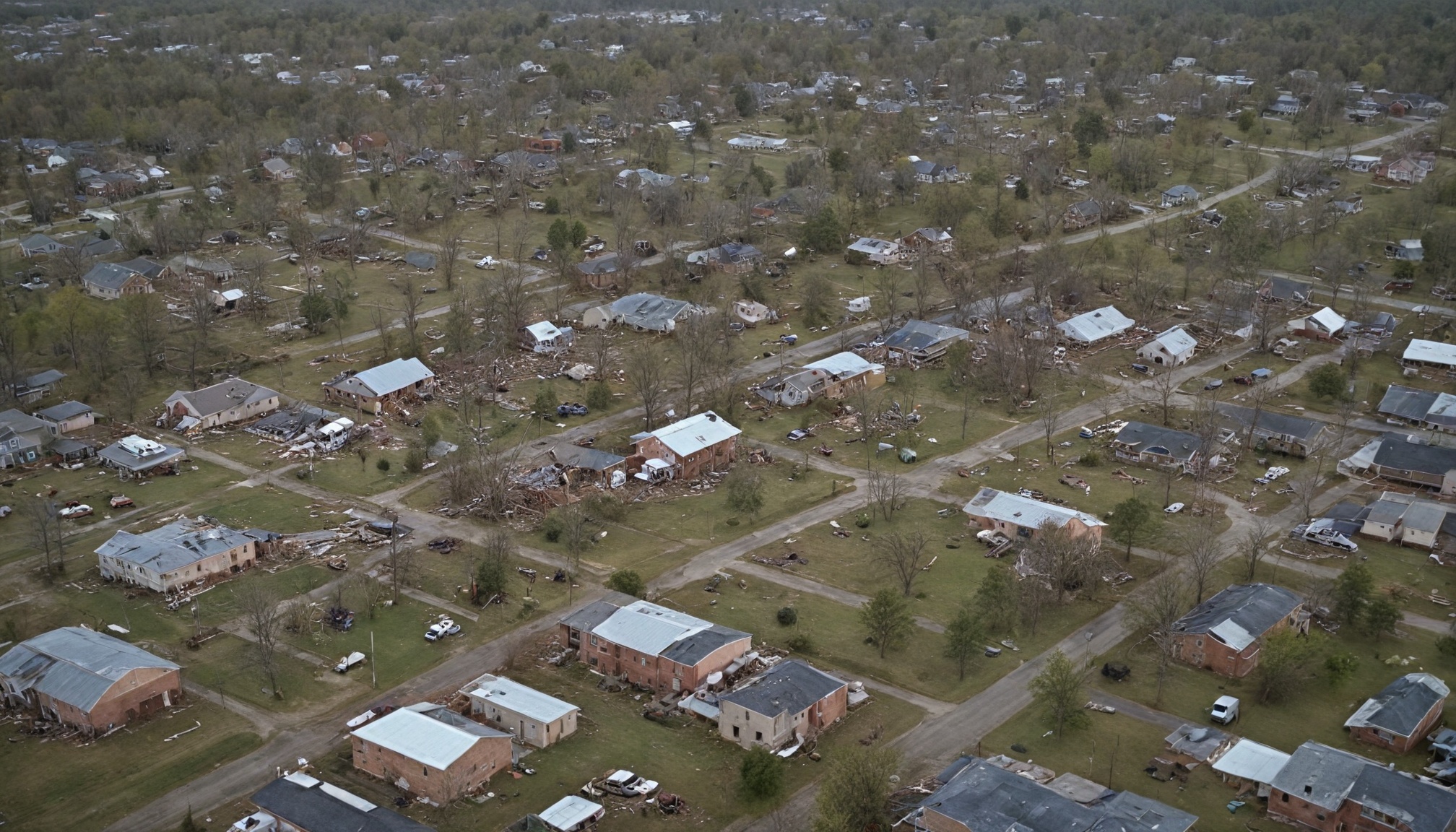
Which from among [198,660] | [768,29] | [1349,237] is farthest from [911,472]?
[768,29]

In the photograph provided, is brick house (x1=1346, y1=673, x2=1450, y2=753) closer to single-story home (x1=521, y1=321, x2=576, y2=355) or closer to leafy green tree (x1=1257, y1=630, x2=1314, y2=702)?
leafy green tree (x1=1257, y1=630, x2=1314, y2=702)

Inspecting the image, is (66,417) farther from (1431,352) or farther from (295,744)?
(1431,352)

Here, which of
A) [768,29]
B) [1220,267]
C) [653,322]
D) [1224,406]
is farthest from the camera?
[768,29]

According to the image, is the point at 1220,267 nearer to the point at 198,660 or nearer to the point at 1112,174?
the point at 1112,174

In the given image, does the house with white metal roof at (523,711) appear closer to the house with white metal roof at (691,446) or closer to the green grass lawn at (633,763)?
the green grass lawn at (633,763)

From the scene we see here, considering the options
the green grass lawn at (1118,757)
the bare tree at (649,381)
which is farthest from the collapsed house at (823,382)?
the green grass lawn at (1118,757)

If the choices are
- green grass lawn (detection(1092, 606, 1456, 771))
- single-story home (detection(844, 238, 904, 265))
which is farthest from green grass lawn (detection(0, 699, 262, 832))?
single-story home (detection(844, 238, 904, 265))
